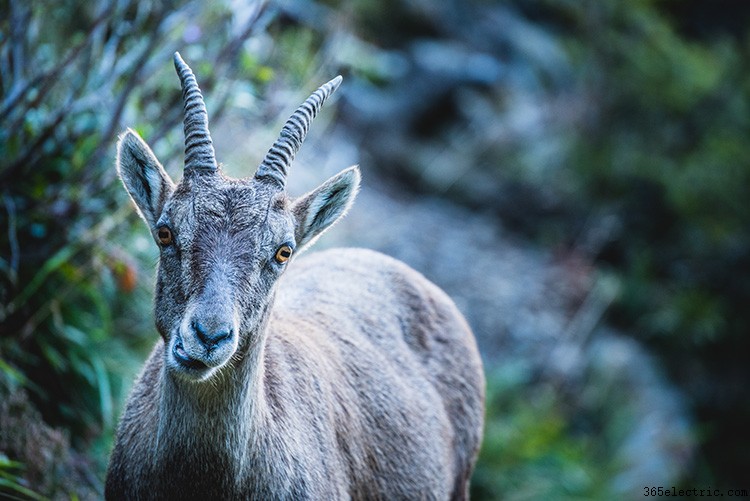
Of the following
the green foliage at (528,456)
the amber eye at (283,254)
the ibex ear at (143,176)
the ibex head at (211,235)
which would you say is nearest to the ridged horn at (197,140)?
the ibex head at (211,235)

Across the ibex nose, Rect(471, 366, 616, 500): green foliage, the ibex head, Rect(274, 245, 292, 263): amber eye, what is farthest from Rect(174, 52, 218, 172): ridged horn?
Rect(471, 366, 616, 500): green foliage

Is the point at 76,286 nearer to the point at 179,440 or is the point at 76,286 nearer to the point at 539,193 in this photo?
the point at 179,440

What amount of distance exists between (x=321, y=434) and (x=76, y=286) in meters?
2.79

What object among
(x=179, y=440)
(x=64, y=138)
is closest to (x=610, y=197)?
(x=64, y=138)

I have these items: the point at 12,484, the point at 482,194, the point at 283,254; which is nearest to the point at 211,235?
the point at 283,254

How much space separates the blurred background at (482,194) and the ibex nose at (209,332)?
198 cm

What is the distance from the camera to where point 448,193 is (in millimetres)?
16172

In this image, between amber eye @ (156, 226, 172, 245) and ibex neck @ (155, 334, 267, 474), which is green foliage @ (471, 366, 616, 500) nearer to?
ibex neck @ (155, 334, 267, 474)

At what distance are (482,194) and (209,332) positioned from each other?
42.9 feet

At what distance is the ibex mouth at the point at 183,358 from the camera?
364cm

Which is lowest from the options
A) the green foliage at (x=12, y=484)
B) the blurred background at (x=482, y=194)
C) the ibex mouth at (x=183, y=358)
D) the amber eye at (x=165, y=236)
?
the green foliage at (x=12, y=484)

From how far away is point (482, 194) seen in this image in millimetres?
16297

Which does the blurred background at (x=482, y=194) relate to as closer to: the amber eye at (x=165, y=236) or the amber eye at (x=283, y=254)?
the amber eye at (x=165, y=236)

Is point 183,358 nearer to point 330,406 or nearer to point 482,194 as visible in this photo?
point 330,406
